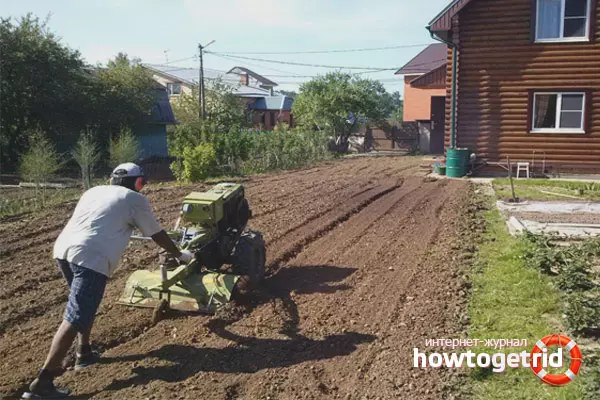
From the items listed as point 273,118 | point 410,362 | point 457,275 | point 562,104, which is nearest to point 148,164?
point 562,104

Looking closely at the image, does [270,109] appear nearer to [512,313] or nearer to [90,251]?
[512,313]

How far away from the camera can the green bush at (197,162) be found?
1795 centimetres

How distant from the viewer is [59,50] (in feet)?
86.1

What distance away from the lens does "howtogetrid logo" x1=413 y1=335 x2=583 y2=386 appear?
438 cm

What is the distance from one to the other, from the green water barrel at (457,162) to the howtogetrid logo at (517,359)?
41.6ft

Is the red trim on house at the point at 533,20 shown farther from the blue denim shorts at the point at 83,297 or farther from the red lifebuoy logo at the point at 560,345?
the blue denim shorts at the point at 83,297

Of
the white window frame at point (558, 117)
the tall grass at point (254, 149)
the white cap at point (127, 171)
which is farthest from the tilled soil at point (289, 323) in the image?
the tall grass at point (254, 149)

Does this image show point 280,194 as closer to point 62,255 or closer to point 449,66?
point 449,66

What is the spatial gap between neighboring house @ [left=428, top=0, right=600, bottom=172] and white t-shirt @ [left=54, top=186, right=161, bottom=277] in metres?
14.5

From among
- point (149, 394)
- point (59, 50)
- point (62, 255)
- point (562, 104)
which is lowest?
point (149, 394)

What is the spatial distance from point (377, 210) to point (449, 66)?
847 cm

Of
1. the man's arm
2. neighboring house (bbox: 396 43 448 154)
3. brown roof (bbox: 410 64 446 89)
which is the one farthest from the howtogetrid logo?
neighboring house (bbox: 396 43 448 154)

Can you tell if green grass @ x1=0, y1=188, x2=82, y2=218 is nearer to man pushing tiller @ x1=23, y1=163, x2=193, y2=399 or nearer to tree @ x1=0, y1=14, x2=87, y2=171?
man pushing tiller @ x1=23, y1=163, x2=193, y2=399

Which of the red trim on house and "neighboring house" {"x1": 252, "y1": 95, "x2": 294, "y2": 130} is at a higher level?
the red trim on house
